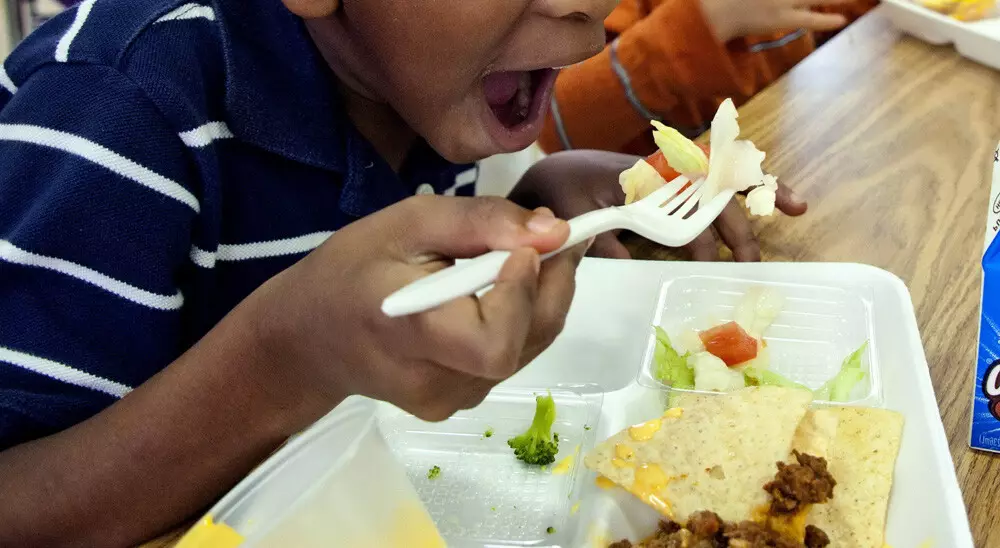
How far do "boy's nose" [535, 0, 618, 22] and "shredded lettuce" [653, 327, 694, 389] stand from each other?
0.45 meters

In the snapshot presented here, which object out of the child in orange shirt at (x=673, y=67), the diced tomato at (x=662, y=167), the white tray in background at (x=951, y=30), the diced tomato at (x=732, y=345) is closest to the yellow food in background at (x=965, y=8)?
the white tray in background at (x=951, y=30)

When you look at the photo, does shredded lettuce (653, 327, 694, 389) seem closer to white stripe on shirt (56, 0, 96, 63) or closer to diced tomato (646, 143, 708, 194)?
diced tomato (646, 143, 708, 194)

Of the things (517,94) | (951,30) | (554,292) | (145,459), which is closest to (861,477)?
(554,292)

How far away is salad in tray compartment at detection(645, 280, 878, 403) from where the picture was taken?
1.14 meters

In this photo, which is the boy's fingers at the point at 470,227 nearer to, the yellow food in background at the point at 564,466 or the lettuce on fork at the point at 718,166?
the lettuce on fork at the point at 718,166

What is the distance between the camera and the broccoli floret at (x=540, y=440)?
1083 millimetres

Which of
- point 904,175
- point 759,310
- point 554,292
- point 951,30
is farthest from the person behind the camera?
point 951,30

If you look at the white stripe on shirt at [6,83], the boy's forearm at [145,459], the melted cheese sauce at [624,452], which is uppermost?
the white stripe on shirt at [6,83]

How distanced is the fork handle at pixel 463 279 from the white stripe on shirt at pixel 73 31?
60 cm

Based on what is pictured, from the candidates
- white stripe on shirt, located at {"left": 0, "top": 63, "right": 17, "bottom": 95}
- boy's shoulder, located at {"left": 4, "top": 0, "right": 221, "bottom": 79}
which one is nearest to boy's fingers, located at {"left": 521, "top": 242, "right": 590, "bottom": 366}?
boy's shoulder, located at {"left": 4, "top": 0, "right": 221, "bottom": 79}

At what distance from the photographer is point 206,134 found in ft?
3.57

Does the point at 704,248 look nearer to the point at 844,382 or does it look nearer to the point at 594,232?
the point at 844,382

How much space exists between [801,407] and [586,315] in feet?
1.24

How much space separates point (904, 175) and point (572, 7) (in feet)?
2.92
